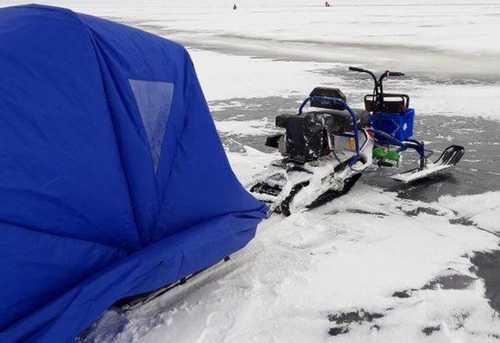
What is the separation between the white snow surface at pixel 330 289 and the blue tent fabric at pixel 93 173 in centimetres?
28

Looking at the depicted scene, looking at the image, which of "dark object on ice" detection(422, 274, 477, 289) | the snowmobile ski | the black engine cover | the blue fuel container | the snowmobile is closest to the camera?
"dark object on ice" detection(422, 274, 477, 289)

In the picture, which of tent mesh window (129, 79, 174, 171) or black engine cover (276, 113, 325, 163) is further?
black engine cover (276, 113, 325, 163)

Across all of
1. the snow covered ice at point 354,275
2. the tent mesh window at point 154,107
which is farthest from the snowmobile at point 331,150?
the tent mesh window at point 154,107

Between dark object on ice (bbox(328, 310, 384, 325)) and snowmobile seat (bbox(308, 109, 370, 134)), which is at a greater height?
snowmobile seat (bbox(308, 109, 370, 134))

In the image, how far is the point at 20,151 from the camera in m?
3.00

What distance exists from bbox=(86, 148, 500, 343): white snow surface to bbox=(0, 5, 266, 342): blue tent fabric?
0.91 ft

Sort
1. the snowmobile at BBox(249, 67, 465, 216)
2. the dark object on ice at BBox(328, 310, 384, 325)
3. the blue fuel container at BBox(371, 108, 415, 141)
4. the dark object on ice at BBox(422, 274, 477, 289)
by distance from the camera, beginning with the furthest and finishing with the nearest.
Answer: the blue fuel container at BBox(371, 108, 415, 141), the snowmobile at BBox(249, 67, 465, 216), the dark object on ice at BBox(422, 274, 477, 289), the dark object on ice at BBox(328, 310, 384, 325)

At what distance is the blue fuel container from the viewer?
21.7 feet

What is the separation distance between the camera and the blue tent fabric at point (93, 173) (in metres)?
2.99

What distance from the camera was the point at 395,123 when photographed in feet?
21.7

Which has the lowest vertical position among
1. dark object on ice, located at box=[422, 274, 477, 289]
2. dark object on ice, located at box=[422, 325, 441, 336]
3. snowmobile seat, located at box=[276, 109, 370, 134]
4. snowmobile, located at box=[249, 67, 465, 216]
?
dark object on ice, located at box=[422, 274, 477, 289]

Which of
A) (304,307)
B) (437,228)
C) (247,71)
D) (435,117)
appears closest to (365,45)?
(247,71)

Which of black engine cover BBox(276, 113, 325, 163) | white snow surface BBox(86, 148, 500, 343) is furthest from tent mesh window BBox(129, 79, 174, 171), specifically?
black engine cover BBox(276, 113, 325, 163)

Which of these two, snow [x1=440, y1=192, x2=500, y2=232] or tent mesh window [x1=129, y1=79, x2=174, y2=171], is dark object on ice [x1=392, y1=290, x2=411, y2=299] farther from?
tent mesh window [x1=129, y1=79, x2=174, y2=171]
